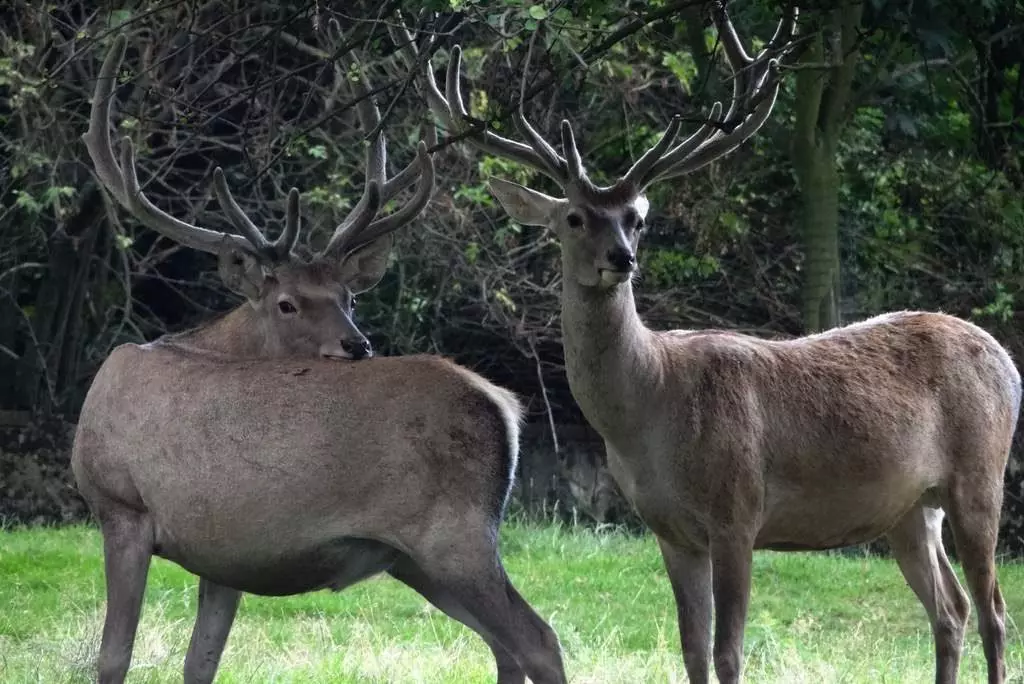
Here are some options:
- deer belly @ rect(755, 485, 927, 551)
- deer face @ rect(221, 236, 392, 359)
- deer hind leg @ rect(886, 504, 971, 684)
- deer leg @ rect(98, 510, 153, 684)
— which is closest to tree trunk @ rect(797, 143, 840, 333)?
deer hind leg @ rect(886, 504, 971, 684)

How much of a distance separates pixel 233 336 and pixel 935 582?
3112 mm

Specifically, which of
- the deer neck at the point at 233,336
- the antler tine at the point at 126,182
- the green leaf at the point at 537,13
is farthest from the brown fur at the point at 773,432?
the antler tine at the point at 126,182

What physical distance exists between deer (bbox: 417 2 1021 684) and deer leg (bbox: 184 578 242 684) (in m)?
1.54

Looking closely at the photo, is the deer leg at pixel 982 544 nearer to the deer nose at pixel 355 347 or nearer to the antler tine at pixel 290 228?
the deer nose at pixel 355 347

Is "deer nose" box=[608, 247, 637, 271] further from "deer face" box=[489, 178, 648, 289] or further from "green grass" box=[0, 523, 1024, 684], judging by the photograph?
"green grass" box=[0, 523, 1024, 684]

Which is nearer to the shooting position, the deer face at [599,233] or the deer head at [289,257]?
the deer face at [599,233]

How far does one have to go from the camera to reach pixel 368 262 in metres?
7.24

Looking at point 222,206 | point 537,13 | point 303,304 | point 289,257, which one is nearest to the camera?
point 537,13

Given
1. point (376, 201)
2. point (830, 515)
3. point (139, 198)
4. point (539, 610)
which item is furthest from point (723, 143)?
point (539, 610)

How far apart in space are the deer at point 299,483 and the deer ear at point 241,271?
72cm

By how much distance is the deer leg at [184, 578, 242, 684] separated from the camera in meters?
6.08

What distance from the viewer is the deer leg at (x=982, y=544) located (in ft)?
21.1

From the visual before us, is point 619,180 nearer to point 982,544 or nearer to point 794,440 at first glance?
point 794,440

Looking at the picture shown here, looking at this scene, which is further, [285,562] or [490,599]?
[285,562]
